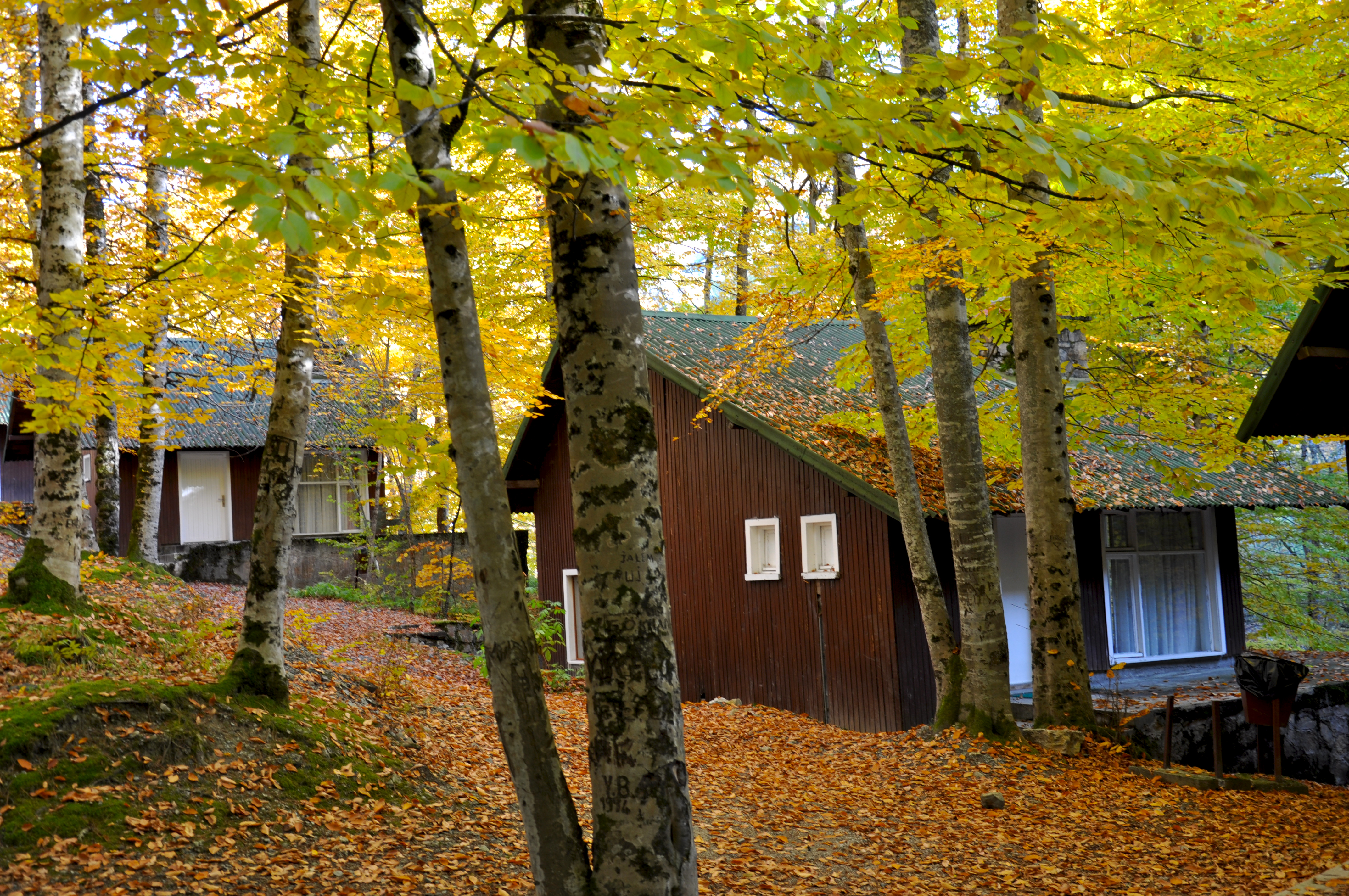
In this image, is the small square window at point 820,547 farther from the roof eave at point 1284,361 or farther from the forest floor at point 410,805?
the roof eave at point 1284,361

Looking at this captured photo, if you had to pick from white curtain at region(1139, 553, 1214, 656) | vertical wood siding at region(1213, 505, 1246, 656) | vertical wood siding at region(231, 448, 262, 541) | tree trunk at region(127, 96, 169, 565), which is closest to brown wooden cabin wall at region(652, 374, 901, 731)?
white curtain at region(1139, 553, 1214, 656)

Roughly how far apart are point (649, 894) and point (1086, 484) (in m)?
11.5

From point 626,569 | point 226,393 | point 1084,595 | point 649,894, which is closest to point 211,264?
point 626,569

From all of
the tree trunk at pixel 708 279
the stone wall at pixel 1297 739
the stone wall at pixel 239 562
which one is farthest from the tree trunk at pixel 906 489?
the stone wall at pixel 239 562

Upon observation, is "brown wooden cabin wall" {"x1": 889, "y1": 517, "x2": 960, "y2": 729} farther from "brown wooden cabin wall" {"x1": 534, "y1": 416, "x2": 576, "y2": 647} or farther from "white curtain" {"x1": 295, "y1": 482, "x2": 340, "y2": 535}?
"white curtain" {"x1": 295, "y1": 482, "x2": 340, "y2": 535}

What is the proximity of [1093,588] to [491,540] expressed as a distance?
527 inches

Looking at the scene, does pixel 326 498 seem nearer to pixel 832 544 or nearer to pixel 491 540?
pixel 832 544

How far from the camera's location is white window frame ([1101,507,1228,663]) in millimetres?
15719

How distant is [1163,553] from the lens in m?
16.4

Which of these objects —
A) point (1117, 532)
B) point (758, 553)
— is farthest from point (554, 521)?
point (1117, 532)

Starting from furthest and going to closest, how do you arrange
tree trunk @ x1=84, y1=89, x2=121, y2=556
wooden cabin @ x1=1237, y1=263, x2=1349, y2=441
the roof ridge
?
the roof ridge, tree trunk @ x1=84, y1=89, x2=121, y2=556, wooden cabin @ x1=1237, y1=263, x2=1349, y2=441

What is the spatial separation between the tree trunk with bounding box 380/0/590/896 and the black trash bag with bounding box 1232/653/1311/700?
25.2 ft

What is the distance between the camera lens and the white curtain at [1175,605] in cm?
1620

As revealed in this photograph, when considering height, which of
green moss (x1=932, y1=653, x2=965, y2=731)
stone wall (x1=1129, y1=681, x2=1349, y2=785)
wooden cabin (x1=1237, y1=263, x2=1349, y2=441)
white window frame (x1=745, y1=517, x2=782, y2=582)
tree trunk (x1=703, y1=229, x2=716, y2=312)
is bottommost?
stone wall (x1=1129, y1=681, x2=1349, y2=785)
